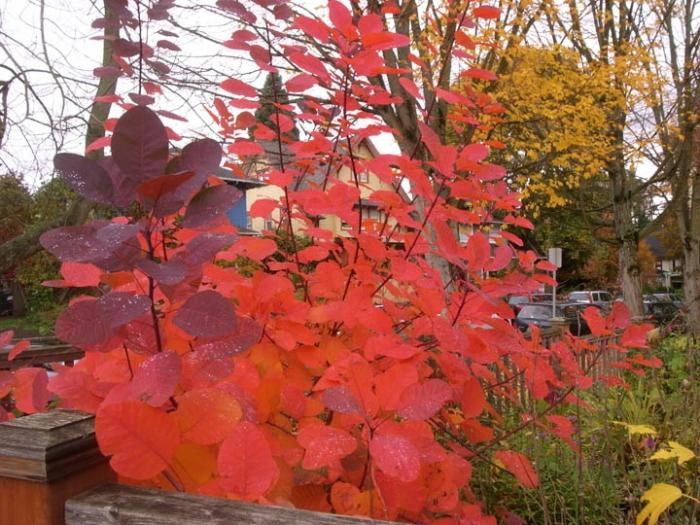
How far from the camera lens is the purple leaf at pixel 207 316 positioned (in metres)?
0.83

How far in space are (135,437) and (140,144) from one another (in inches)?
17.2

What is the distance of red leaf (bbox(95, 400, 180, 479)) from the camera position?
0.91 m

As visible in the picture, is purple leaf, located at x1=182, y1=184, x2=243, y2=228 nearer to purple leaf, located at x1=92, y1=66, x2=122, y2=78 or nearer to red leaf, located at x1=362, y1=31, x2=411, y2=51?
red leaf, located at x1=362, y1=31, x2=411, y2=51

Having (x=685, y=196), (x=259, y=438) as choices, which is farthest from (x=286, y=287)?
(x=685, y=196)

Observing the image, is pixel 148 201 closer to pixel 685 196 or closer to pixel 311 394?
pixel 311 394

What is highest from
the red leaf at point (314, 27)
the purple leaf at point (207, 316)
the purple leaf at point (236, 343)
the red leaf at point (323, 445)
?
the red leaf at point (314, 27)

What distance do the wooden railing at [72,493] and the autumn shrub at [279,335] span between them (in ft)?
0.18

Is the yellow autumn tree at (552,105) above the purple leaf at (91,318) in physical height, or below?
above

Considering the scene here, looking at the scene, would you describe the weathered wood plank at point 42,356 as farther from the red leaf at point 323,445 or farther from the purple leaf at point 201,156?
the purple leaf at point 201,156

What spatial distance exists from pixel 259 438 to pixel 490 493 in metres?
1.54

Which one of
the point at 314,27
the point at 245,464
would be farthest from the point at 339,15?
the point at 245,464

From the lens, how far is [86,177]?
2.79 feet

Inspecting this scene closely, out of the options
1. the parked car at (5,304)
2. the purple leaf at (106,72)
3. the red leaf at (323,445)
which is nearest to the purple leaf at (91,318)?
the red leaf at (323,445)

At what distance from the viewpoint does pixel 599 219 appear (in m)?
24.5
